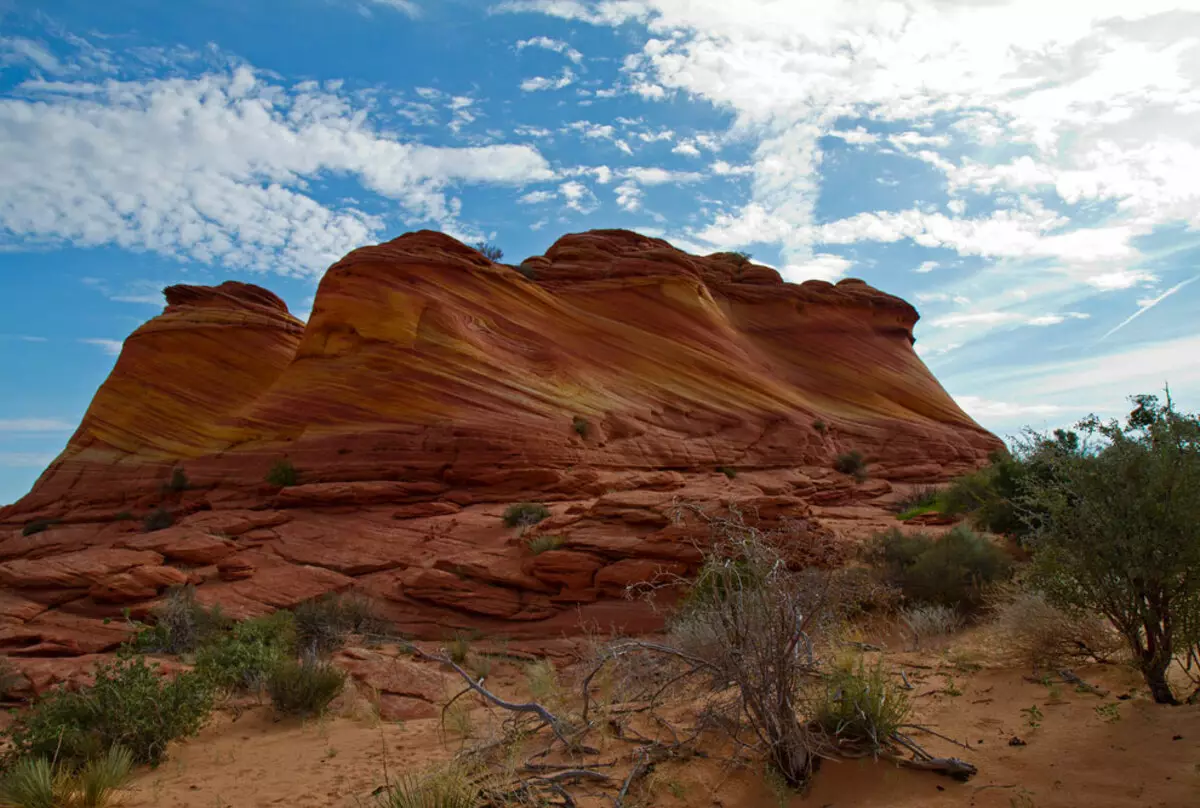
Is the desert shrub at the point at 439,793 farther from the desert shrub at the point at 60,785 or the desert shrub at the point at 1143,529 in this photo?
the desert shrub at the point at 1143,529

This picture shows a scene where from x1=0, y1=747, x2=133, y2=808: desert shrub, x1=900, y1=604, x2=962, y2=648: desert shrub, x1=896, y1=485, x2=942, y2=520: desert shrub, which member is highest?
x1=896, y1=485, x2=942, y2=520: desert shrub

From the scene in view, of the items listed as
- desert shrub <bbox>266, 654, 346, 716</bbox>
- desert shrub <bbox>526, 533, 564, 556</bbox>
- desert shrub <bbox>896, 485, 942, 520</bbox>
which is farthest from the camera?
desert shrub <bbox>896, 485, 942, 520</bbox>

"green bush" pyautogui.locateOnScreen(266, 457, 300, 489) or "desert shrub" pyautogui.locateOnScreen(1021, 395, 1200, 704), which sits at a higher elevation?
"green bush" pyautogui.locateOnScreen(266, 457, 300, 489)

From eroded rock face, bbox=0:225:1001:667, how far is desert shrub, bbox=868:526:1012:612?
1337 millimetres

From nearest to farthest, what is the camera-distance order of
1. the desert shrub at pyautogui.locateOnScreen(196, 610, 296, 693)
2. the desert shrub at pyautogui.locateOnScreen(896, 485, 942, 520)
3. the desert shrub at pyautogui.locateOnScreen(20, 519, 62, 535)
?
the desert shrub at pyautogui.locateOnScreen(196, 610, 296, 693) < the desert shrub at pyautogui.locateOnScreen(896, 485, 942, 520) < the desert shrub at pyautogui.locateOnScreen(20, 519, 62, 535)

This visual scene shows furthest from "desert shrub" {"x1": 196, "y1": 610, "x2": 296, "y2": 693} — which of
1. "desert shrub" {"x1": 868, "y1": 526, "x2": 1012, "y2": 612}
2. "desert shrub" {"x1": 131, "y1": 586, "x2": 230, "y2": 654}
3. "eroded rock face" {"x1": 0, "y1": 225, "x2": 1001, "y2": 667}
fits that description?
"desert shrub" {"x1": 868, "y1": 526, "x2": 1012, "y2": 612}

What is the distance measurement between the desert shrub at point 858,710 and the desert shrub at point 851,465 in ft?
65.7

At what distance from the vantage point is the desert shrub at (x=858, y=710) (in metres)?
5.08

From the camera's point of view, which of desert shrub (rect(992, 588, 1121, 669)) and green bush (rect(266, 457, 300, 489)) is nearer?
desert shrub (rect(992, 588, 1121, 669))

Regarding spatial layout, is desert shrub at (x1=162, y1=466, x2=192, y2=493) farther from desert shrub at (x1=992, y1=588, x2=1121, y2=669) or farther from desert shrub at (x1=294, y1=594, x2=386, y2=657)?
desert shrub at (x1=992, y1=588, x2=1121, y2=669)

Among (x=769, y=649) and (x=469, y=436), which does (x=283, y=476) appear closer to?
(x=469, y=436)

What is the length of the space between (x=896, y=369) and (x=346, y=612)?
89.9ft

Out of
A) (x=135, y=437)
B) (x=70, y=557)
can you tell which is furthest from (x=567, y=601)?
(x=135, y=437)

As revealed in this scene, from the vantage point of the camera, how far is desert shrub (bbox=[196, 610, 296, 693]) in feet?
29.5
